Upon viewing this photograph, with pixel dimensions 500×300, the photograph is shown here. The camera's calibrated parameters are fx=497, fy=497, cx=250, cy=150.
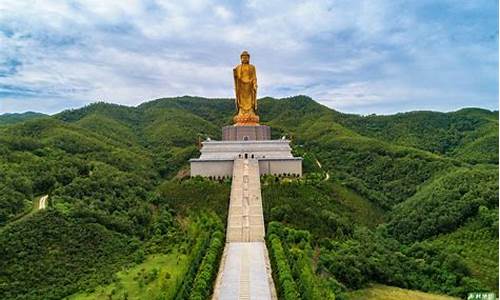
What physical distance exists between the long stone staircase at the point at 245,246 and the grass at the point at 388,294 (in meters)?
2.89

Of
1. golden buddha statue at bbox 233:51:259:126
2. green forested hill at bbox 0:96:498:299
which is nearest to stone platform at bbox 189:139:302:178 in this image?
green forested hill at bbox 0:96:498:299

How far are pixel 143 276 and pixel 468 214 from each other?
13483 mm

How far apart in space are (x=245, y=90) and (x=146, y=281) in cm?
1742

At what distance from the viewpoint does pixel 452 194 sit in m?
22.3

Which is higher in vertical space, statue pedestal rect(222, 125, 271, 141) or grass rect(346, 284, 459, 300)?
statue pedestal rect(222, 125, 271, 141)

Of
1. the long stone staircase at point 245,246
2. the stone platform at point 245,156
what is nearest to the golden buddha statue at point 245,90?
the stone platform at point 245,156

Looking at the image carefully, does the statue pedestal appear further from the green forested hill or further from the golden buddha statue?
the green forested hill

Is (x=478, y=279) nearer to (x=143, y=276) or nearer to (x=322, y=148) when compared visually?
(x=143, y=276)

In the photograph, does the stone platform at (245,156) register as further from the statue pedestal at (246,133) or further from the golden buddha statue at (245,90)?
the golden buddha statue at (245,90)

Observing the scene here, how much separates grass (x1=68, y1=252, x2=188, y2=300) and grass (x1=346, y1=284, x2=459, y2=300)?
546cm

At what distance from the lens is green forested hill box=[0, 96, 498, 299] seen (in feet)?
53.6

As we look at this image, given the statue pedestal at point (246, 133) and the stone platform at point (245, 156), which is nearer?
the stone platform at point (245, 156)

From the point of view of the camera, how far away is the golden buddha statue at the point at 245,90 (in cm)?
3052

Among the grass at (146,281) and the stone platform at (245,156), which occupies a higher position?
the stone platform at (245,156)
